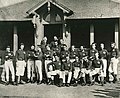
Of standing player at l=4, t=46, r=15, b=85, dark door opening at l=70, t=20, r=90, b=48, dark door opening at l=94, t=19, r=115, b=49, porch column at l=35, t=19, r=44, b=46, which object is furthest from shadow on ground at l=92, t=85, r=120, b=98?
porch column at l=35, t=19, r=44, b=46

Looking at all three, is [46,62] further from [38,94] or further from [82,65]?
[38,94]

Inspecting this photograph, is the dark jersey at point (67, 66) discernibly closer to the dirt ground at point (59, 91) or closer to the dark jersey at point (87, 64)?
the dark jersey at point (87, 64)

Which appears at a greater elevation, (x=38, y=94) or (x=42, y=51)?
(x=42, y=51)

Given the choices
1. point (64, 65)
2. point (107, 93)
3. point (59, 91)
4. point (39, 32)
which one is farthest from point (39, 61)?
point (107, 93)

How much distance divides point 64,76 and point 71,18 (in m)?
3.35

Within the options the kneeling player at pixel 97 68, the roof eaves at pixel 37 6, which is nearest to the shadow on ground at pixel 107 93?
the kneeling player at pixel 97 68

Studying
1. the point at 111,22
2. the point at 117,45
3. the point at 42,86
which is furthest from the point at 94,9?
the point at 42,86

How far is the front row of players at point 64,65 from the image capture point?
48.0ft

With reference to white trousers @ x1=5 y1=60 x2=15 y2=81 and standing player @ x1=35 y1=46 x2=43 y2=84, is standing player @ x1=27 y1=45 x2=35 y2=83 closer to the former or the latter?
standing player @ x1=35 y1=46 x2=43 y2=84

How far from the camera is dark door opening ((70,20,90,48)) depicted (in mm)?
17359

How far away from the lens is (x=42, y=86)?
47.5 feet

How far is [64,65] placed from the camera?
14.5 meters

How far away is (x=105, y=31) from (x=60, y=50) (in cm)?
307

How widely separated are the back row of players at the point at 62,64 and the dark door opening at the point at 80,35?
6.40ft
